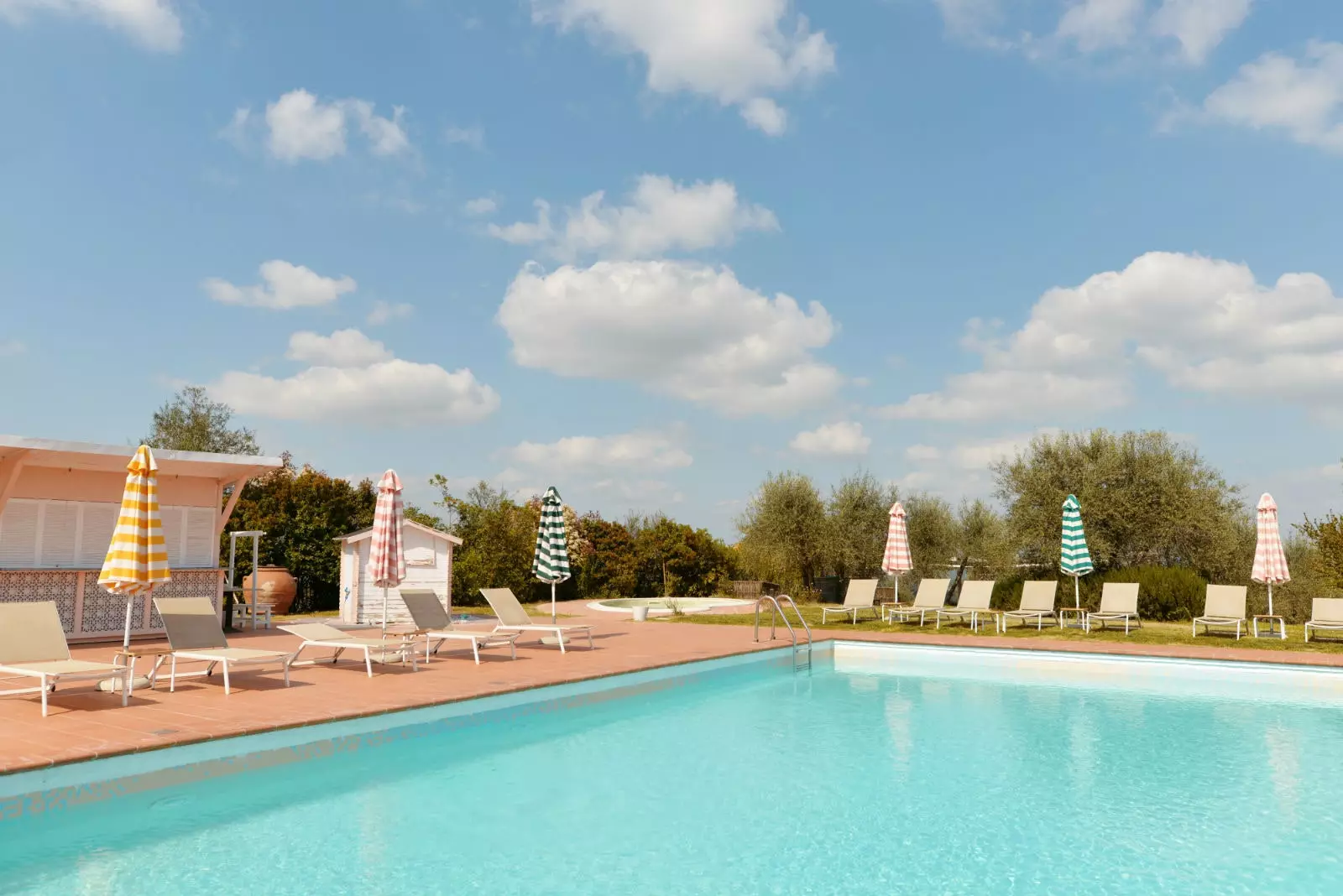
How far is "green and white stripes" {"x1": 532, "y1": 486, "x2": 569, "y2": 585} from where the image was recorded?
49.1 ft

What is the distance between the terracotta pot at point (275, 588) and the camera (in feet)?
64.8

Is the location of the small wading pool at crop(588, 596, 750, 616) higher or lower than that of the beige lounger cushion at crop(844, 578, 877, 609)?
lower

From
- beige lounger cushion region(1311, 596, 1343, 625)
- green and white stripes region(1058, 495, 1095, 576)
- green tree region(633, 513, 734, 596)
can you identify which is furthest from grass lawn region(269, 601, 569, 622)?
beige lounger cushion region(1311, 596, 1343, 625)

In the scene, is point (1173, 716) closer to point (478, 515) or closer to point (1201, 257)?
point (1201, 257)

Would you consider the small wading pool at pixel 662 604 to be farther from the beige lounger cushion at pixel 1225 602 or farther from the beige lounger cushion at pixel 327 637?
the beige lounger cushion at pixel 327 637

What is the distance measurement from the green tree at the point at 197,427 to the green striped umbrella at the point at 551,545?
79.2ft

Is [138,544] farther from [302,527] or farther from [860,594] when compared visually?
[302,527]

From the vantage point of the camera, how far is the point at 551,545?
592 inches

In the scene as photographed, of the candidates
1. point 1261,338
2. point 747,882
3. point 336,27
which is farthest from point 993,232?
point 747,882

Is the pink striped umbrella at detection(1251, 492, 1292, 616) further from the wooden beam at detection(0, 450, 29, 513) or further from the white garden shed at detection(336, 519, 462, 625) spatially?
the wooden beam at detection(0, 450, 29, 513)

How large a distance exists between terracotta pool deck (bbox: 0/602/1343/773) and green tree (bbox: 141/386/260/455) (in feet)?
75.3

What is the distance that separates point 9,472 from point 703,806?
11.7 metres

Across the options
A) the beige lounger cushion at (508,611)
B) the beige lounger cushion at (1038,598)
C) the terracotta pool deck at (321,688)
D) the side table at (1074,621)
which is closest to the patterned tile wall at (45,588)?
the terracotta pool deck at (321,688)

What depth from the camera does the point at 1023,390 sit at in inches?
840
